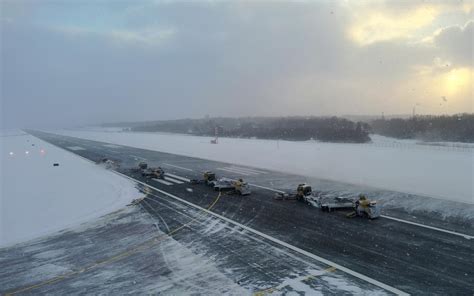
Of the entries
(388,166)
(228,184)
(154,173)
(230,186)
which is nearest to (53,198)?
(154,173)

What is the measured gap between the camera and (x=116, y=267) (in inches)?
529

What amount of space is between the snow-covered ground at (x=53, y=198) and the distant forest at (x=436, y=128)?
76829 millimetres

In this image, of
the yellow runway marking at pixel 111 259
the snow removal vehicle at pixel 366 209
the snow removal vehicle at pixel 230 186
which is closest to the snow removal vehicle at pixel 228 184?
the snow removal vehicle at pixel 230 186

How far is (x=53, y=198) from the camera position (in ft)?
84.8

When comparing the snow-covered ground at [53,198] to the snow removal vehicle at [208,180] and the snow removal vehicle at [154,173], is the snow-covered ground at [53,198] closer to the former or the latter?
the snow removal vehicle at [154,173]

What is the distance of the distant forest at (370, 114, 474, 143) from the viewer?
263 ft

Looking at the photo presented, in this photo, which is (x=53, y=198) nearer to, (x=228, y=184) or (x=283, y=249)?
(x=228, y=184)

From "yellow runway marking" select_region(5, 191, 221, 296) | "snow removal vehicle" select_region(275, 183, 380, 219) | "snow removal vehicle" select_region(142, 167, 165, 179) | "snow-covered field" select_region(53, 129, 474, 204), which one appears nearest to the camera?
"yellow runway marking" select_region(5, 191, 221, 296)

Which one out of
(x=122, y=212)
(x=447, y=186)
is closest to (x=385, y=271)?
(x=122, y=212)

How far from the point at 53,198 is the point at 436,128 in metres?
90.7

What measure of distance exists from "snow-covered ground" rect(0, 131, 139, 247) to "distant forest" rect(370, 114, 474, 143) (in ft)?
252

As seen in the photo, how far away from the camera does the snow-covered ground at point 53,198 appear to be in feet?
64.6

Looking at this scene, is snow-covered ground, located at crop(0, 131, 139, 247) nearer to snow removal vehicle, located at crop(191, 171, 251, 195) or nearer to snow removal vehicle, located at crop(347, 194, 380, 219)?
snow removal vehicle, located at crop(191, 171, 251, 195)

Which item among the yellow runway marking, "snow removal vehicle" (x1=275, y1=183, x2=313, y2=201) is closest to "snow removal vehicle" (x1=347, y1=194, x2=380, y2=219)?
"snow removal vehicle" (x1=275, y1=183, x2=313, y2=201)
